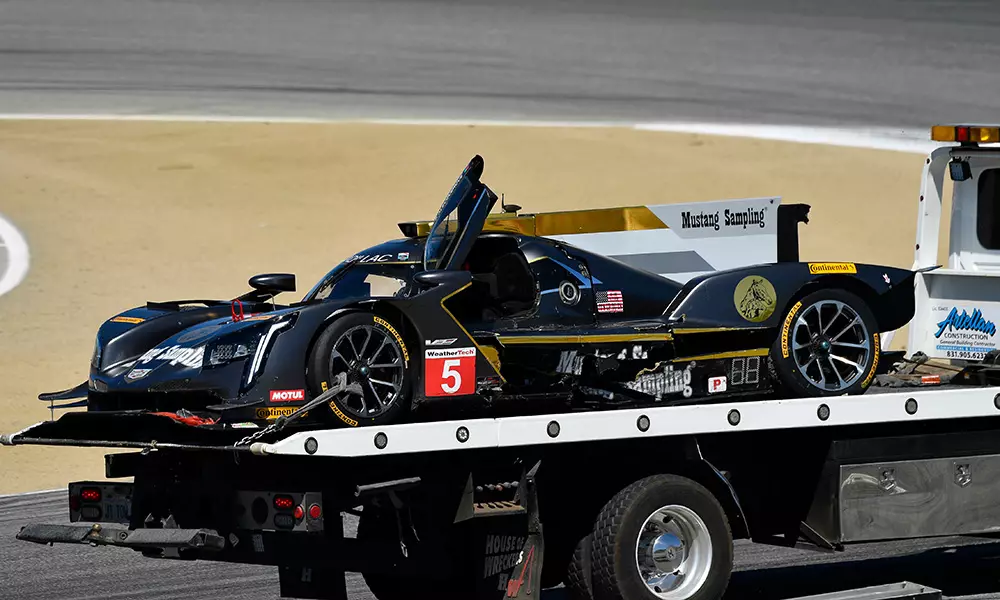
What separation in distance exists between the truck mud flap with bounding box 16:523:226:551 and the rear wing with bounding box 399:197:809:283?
2995mm

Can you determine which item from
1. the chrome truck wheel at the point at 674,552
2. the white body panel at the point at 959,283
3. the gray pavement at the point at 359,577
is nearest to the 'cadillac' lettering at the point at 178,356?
the gray pavement at the point at 359,577

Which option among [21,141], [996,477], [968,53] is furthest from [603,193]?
[996,477]

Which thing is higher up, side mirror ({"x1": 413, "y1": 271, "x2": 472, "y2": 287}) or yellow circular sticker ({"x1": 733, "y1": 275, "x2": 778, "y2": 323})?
side mirror ({"x1": 413, "y1": 271, "x2": 472, "y2": 287})

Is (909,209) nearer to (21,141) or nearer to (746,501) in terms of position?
(21,141)

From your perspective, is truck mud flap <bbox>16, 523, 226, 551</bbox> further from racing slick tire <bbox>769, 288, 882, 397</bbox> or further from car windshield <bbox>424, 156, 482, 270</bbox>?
racing slick tire <bbox>769, 288, 882, 397</bbox>

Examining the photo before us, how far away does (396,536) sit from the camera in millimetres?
7840

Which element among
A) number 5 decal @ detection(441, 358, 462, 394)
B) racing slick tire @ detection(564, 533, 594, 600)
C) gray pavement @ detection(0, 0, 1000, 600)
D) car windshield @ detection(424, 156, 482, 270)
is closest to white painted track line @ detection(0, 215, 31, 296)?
gray pavement @ detection(0, 0, 1000, 600)

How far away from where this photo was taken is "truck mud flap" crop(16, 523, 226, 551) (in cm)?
750

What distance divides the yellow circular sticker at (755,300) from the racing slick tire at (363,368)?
7.56ft

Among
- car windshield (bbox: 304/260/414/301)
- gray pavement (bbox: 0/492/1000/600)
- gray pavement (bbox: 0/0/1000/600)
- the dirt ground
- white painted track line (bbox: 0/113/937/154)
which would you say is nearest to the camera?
car windshield (bbox: 304/260/414/301)

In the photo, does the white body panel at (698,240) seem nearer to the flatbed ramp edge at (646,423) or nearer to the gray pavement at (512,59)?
the flatbed ramp edge at (646,423)

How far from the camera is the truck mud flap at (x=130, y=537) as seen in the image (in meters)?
7.50

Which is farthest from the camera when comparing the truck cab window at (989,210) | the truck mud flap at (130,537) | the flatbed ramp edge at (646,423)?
the truck cab window at (989,210)

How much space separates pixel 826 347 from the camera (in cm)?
931
